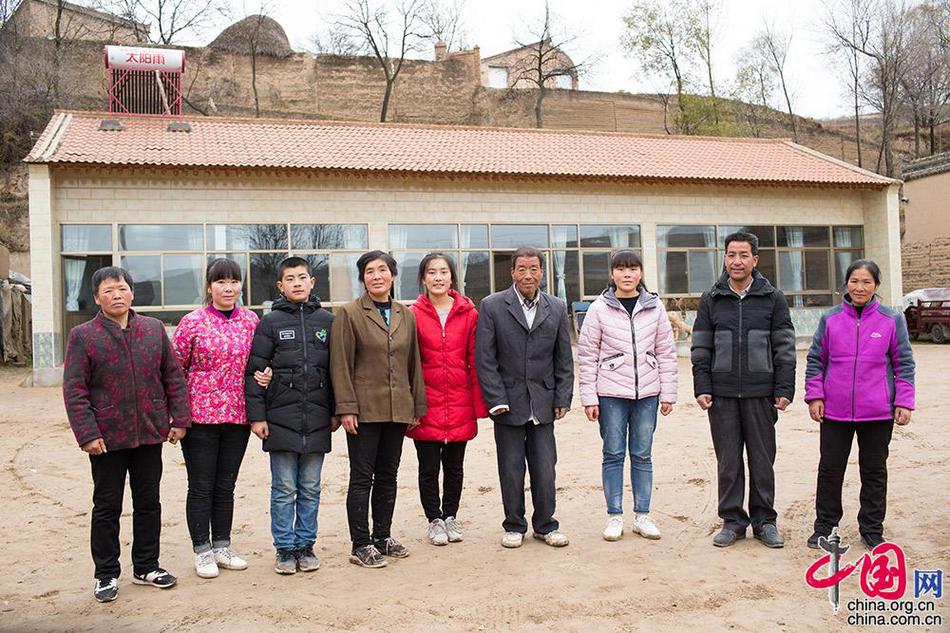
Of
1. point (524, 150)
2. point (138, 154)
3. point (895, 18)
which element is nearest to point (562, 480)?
point (138, 154)

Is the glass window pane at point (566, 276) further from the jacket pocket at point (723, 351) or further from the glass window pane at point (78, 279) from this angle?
the jacket pocket at point (723, 351)

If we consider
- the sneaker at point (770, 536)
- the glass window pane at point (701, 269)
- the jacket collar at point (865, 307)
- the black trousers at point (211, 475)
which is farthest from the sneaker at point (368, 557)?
the glass window pane at point (701, 269)

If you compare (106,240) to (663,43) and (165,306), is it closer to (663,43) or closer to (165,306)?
(165,306)

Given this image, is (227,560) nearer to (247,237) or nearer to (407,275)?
(247,237)

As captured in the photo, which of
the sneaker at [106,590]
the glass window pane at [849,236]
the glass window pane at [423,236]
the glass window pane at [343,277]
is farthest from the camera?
the glass window pane at [849,236]

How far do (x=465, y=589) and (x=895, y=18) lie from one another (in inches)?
1422

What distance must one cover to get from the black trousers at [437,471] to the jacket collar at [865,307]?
236 centimetres

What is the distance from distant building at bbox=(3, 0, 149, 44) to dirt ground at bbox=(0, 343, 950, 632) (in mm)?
32452

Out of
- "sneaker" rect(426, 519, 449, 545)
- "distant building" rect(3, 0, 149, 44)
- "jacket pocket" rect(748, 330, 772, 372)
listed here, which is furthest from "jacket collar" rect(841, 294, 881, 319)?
"distant building" rect(3, 0, 149, 44)

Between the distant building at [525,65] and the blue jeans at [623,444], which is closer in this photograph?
the blue jeans at [623,444]

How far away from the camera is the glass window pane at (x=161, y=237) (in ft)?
50.8

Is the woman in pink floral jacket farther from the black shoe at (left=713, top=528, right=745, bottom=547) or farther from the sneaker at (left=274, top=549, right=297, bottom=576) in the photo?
the black shoe at (left=713, top=528, right=745, bottom=547)

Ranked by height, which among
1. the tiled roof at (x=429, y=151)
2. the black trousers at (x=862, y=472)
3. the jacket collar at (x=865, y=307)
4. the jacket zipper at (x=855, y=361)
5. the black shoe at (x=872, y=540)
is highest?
the tiled roof at (x=429, y=151)

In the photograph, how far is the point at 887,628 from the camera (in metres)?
3.55
